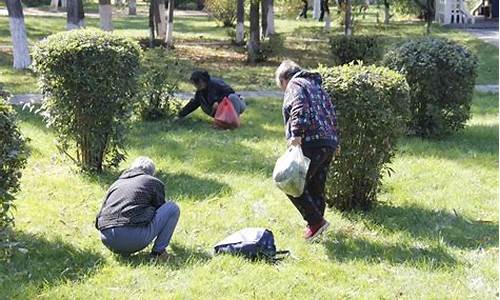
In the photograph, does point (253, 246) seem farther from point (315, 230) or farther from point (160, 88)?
point (160, 88)

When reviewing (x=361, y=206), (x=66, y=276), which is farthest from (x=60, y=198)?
(x=361, y=206)

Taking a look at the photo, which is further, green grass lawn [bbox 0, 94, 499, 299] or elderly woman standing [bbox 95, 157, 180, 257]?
elderly woman standing [bbox 95, 157, 180, 257]

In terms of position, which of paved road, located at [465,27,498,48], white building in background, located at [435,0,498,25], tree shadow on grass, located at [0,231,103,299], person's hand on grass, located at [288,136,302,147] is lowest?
tree shadow on grass, located at [0,231,103,299]

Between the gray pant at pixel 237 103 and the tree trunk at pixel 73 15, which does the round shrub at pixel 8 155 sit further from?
the tree trunk at pixel 73 15

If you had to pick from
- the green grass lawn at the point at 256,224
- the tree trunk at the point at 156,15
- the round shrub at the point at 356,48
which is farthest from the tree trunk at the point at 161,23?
the green grass lawn at the point at 256,224

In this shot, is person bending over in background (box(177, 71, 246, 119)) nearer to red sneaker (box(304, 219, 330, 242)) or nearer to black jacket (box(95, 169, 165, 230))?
red sneaker (box(304, 219, 330, 242))

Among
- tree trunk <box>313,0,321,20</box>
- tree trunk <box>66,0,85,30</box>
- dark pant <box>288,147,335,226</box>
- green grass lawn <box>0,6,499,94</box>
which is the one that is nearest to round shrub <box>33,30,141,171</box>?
green grass lawn <box>0,6,499,94</box>

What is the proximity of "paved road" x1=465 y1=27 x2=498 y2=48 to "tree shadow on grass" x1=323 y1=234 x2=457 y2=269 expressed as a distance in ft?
64.1

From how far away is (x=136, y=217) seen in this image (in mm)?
5250

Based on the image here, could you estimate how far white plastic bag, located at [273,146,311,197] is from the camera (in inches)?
215

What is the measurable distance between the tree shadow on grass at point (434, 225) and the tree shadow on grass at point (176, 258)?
1643 mm

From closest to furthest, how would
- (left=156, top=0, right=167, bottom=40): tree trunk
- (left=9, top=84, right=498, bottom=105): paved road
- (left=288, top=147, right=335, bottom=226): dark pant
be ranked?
(left=288, top=147, right=335, bottom=226): dark pant
(left=9, top=84, right=498, bottom=105): paved road
(left=156, top=0, right=167, bottom=40): tree trunk

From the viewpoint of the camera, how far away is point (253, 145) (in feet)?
31.6

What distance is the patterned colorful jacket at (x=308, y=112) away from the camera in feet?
18.3
